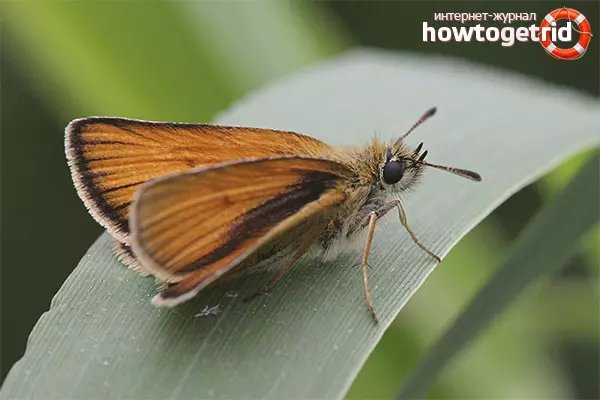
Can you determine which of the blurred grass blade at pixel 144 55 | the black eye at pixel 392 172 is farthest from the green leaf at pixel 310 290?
the blurred grass blade at pixel 144 55

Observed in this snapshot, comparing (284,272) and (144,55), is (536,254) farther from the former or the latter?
(144,55)

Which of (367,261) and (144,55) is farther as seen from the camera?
(144,55)

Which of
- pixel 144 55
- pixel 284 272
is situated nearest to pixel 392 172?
pixel 284 272

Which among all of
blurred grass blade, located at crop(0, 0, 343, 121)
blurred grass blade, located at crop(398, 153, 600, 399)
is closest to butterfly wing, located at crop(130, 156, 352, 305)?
blurred grass blade, located at crop(398, 153, 600, 399)

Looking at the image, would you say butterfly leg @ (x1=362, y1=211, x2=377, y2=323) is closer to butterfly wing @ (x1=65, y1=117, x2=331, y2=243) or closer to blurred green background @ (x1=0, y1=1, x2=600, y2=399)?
butterfly wing @ (x1=65, y1=117, x2=331, y2=243)

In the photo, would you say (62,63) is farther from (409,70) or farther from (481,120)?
(481,120)

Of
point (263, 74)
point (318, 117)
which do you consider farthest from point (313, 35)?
point (318, 117)
